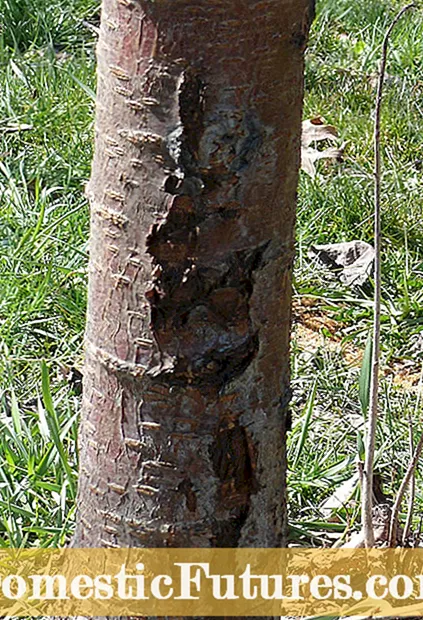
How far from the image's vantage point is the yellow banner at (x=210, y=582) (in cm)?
150

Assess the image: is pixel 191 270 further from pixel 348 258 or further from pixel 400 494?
pixel 348 258

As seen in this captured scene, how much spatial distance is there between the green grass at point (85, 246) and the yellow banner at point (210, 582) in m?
0.08

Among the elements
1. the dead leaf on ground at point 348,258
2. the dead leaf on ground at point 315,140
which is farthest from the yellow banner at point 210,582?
the dead leaf on ground at point 315,140

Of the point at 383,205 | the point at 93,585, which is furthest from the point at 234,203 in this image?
the point at 383,205

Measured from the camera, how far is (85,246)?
2834 mm

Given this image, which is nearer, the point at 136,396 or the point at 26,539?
the point at 136,396

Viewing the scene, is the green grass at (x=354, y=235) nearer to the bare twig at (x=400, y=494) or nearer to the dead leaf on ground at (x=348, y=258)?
the dead leaf on ground at (x=348, y=258)

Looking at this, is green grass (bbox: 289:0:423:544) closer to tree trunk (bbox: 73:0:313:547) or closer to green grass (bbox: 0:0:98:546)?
green grass (bbox: 0:0:98:546)

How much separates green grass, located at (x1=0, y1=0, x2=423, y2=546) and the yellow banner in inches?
3.3

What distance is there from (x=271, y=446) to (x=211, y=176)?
41 cm

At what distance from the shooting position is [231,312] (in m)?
1.37

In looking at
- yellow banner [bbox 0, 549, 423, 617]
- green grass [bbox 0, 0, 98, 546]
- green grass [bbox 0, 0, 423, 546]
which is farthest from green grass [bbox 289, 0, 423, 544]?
green grass [bbox 0, 0, 98, 546]

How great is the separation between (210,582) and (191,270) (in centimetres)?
46

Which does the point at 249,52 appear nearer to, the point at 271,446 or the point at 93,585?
the point at 271,446
